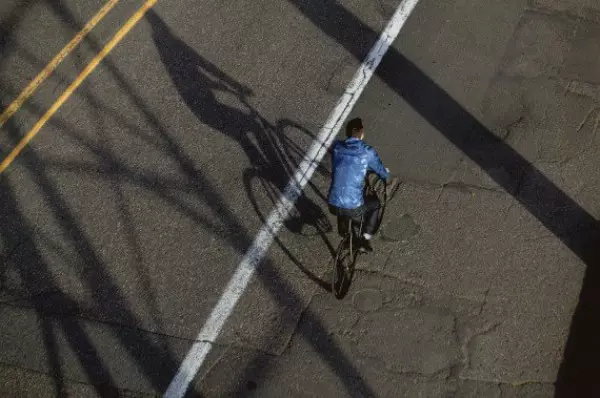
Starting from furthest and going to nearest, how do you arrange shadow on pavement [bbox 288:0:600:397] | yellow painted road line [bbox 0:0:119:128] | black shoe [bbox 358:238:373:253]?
yellow painted road line [bbox 0:0:119:128]
black shoe [bbox 358:238:373:253]
shadow on pavement [bbox 288:0:600:397]

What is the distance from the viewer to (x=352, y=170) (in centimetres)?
601

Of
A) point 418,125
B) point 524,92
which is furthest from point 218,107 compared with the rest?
point 524,92

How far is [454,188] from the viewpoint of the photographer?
24.0 feet

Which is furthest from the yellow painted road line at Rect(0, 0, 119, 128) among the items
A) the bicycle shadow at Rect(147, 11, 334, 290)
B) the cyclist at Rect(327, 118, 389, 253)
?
the cyclist at Rect(327, 118, 389, 253)

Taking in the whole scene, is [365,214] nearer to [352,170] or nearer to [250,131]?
[352,170]

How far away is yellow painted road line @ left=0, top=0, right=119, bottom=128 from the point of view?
28.4 ft

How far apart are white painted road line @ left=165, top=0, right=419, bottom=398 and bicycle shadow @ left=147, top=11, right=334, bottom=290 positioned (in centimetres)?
11

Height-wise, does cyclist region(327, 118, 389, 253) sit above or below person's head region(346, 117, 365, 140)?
below

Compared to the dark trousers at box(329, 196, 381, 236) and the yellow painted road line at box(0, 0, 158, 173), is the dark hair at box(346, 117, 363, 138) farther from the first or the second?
the yellow painted road line at box(0, 0, 158, 173)

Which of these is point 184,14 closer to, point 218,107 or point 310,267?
point 218,107

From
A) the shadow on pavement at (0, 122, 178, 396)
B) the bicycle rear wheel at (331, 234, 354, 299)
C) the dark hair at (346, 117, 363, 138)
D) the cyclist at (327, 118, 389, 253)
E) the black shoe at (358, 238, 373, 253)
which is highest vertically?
the dark hair at (346, 117, 363, 138)

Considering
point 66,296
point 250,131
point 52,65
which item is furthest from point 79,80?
point 66,296

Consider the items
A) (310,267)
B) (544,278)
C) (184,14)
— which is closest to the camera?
(544,278)

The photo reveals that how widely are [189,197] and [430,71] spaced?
3861 mm
